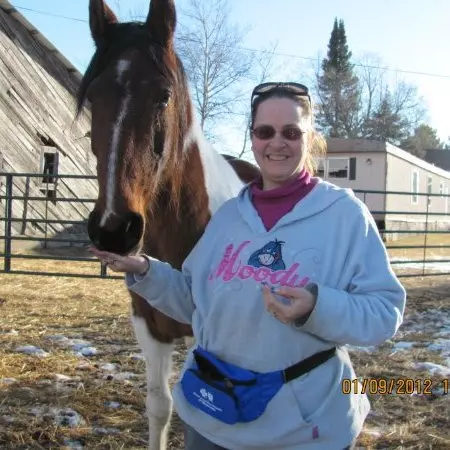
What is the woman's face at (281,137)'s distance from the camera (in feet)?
5.40

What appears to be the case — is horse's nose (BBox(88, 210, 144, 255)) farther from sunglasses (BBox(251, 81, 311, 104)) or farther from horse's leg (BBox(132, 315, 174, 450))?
horse's leg (BBox(132, 315, 174, 450))

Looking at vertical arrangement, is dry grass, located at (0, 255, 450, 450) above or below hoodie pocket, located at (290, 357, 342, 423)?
below

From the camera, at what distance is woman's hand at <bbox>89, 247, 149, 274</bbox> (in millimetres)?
1695

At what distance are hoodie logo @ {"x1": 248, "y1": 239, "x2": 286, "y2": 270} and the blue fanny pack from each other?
0.96ft

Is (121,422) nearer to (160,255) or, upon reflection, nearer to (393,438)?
(160,255)

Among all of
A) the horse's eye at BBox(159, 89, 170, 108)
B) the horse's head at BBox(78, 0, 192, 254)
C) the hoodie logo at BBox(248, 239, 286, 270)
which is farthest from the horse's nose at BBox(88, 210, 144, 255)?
the horse's eye at BBox(159, 89, 170, 108)

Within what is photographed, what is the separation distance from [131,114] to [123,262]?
552 mm

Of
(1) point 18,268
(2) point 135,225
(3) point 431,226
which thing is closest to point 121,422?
(2) point 135,225

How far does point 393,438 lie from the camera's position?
3189 millimetres

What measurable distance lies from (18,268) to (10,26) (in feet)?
20.6

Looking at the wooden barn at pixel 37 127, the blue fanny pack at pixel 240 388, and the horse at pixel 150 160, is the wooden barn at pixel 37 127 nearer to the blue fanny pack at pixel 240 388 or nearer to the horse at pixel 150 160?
the horse at pixel 150 160

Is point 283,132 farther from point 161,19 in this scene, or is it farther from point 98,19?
point 98,19

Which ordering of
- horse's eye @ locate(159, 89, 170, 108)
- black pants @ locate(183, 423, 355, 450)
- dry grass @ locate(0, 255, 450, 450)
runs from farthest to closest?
dry grass @ locate(0, 255, 450, 450)
horse's eye @ locate(159, 89, 170, 108)
black pants @ locate(183, 423, 355, 450)
